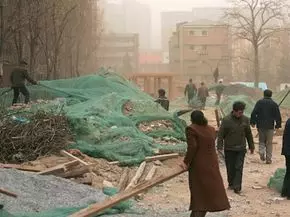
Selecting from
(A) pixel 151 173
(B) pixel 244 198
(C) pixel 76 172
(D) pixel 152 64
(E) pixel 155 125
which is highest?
(D) pixel 152 64

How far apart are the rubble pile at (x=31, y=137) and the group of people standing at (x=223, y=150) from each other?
10.5 ft

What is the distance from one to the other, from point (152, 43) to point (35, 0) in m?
143

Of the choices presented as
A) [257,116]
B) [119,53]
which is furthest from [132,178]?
[119,53]

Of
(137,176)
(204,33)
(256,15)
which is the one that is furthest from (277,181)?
(204,33)

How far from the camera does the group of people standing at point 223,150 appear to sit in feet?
19.9

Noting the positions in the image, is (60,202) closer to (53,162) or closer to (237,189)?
(53,162)

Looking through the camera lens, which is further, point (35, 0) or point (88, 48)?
point (88, 48)

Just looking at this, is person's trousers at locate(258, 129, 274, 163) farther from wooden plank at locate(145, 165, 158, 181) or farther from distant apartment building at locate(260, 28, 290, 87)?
distant apartment building at locate(260, 28, 290, 87)

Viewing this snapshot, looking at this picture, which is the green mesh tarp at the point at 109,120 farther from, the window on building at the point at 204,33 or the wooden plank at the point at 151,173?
the window on building at the point at 204,33

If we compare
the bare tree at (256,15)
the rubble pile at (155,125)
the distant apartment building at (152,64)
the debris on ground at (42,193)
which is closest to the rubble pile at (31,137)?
the debris on ground at (42,193)

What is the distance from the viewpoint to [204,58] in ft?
251

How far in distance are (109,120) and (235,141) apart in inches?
190

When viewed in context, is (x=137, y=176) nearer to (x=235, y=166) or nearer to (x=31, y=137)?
(x=235, y=166)

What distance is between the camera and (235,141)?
901cm
